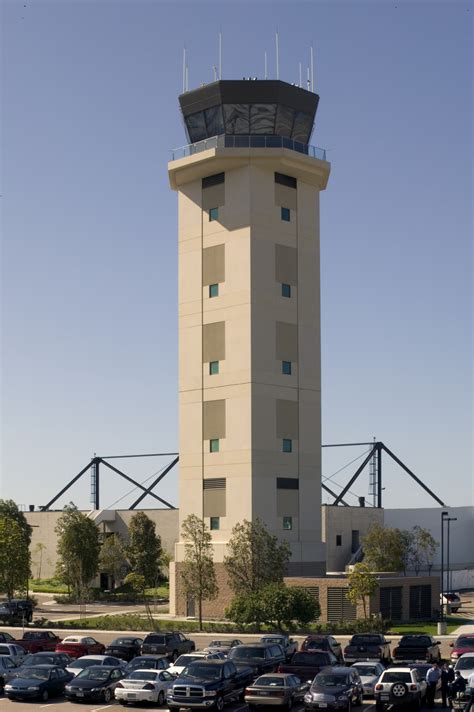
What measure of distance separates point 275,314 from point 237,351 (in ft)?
15.2

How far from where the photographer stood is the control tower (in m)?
84.3

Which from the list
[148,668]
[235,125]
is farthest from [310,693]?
[235,125]

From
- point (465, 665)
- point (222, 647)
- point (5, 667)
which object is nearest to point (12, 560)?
point (222, 647)

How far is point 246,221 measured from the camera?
8556 cm

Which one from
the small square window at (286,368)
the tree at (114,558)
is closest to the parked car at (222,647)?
the small square window at (286,368)

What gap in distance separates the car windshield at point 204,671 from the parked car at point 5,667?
9.16 m

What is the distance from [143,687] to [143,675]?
1044 mm

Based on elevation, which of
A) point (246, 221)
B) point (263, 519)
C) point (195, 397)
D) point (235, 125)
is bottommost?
point (263, 519)

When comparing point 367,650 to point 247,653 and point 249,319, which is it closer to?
point 247,653

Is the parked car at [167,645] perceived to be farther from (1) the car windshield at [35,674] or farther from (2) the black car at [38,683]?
(1) the car windshield at [35,674]

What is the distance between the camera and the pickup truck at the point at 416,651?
4825 cm

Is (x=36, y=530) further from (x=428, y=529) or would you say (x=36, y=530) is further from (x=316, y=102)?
(x=316, y=102)

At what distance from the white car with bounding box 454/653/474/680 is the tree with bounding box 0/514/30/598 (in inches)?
1808

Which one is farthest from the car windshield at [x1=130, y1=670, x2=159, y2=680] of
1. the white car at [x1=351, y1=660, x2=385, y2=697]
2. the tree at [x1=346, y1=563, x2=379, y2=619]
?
the tree at [x1=346, y1=563, x2=379, y2=619]
